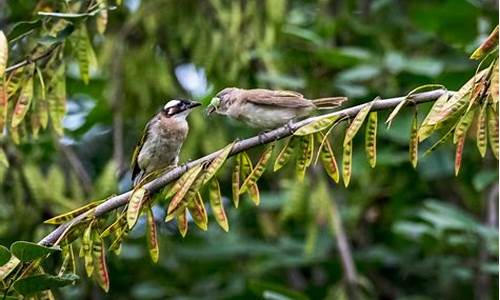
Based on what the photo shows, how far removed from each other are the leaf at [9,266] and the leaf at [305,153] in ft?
1.91

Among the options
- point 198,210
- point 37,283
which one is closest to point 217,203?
point 198,210

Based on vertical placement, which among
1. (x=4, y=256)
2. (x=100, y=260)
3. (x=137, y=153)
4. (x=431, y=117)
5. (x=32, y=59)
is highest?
(x=32, y=59)

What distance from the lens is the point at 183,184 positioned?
2.35m

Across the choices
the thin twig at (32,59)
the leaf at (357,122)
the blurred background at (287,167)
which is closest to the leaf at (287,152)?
the leaf at (357,122)

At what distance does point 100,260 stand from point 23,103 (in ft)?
1.73

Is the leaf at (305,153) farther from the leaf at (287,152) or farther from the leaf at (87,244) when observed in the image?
the leaf at (87,244)

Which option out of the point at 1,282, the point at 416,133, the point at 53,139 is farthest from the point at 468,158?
the point at 1,282

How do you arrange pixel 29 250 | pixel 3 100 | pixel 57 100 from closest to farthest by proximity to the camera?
pixel 29 250
pixel 3 100
pixel 57 100

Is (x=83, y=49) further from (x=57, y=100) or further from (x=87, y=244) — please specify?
(x=87, y=244)

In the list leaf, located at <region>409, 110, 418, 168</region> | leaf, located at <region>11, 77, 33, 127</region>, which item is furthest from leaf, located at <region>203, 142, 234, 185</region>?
leaf, located at <region>11, 77, 33, 127</region>

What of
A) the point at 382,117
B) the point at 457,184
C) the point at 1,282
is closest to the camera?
the point at 1,282

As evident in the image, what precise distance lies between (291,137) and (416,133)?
25 centimetres

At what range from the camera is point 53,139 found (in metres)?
4.45

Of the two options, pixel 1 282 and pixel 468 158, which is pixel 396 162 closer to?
pixel 468 158
